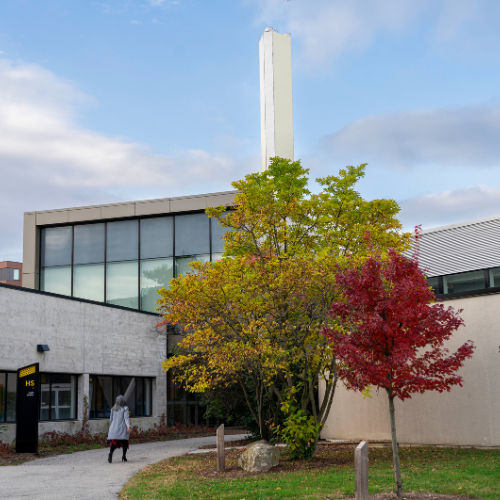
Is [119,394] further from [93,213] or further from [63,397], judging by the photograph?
[93,213]

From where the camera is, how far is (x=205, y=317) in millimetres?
15031

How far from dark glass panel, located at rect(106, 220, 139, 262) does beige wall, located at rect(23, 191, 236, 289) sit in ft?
1.83

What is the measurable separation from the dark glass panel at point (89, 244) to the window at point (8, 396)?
13.1m

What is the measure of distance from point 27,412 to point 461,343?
12092mm

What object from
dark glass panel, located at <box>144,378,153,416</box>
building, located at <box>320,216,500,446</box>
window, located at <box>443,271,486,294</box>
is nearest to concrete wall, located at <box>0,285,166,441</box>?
dark glass panel, located at <box>144,378,153,416</box>

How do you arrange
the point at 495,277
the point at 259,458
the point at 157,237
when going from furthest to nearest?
the point at 157,237 < the point at 495,277 < the point at 259,458

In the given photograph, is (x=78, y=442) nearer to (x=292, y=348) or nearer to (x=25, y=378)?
(x=25, y=378)

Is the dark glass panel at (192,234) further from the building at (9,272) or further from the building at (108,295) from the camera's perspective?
the building at (9,272)

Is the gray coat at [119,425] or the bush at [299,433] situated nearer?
the bush at [299,433]

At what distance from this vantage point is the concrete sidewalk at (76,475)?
10.6m

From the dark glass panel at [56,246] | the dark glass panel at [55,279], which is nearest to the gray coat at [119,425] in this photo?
the dark glass panel at [55,279]

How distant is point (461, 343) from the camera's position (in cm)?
1675

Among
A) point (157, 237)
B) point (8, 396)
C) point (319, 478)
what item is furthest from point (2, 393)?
point (157, 237)

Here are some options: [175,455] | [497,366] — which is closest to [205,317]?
[175,455]
